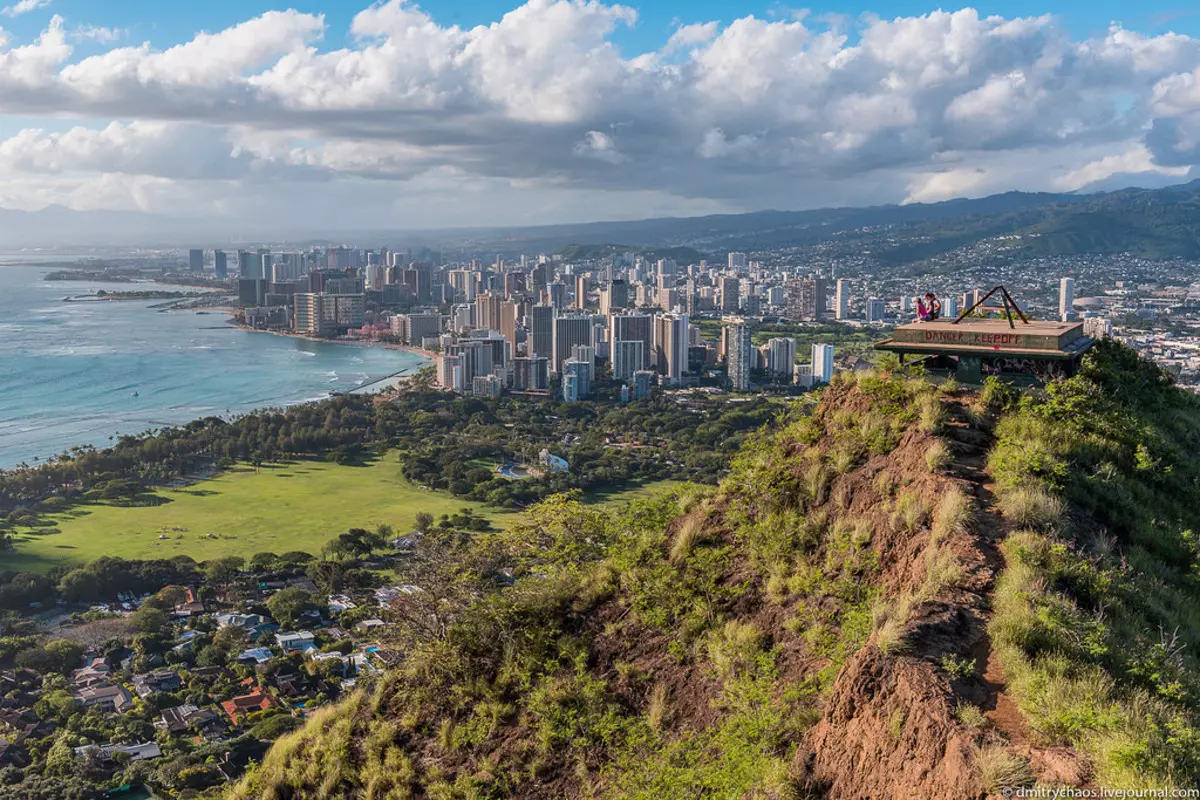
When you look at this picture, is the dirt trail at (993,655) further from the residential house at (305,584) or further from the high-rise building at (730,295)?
the high-rise building at (730,295)

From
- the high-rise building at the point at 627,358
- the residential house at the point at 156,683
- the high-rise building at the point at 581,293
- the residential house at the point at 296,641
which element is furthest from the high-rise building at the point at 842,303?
the residential house at the point at 156,683

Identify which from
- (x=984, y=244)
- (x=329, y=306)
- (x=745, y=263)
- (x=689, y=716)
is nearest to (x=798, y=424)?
(x=689, y=716)

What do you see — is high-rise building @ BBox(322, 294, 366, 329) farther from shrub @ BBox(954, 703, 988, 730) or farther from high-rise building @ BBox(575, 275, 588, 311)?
shrub @ BBox(954, 703, 988, 730)

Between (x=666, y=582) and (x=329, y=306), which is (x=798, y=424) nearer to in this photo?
(x=666, y=582)

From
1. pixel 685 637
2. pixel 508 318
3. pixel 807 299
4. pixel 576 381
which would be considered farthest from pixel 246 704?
pixel 807 299

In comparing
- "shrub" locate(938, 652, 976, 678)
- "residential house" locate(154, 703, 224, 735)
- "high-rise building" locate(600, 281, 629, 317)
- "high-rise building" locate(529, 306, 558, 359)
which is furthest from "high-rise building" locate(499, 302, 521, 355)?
"shrub" locate(938, 652, 976, 678)

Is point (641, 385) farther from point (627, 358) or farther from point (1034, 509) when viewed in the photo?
point (1034, 509)

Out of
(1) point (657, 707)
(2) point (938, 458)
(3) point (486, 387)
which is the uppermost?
(2) point (938, 458)
